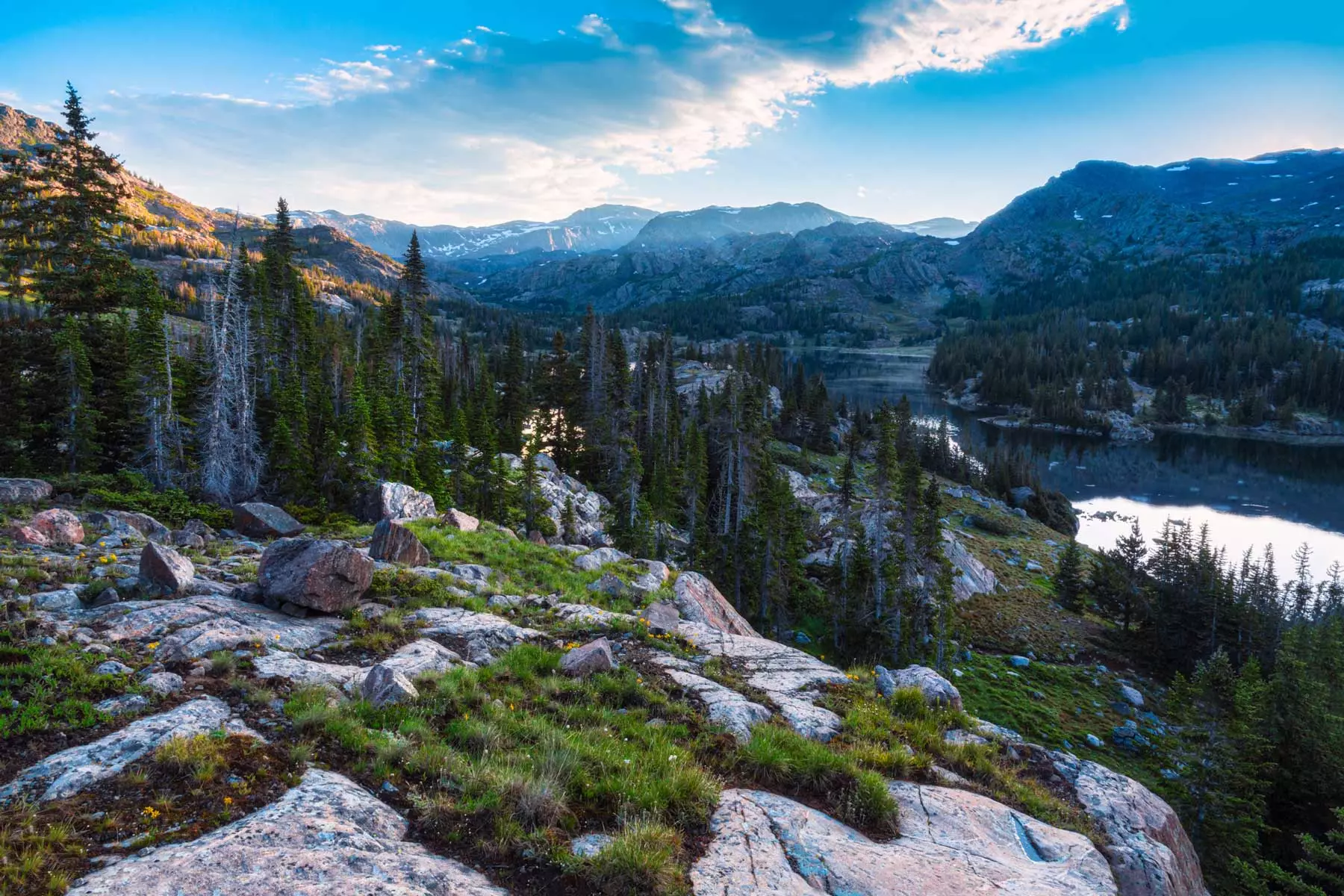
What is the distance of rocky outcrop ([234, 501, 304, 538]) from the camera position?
23469 millimetres

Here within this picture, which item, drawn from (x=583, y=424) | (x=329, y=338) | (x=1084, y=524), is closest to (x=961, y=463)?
(x=1084, y=524)

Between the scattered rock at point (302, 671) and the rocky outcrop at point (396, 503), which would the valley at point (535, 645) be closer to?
the scattered rock at point (302, 671)

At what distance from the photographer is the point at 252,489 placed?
1227 inches

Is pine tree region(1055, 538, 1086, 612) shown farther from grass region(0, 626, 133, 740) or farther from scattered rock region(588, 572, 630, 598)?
grass region(0, 626, 133, 740)

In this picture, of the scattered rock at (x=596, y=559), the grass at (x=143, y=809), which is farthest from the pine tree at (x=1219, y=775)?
the grass at (x=143, y=809)

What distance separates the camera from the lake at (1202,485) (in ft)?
249

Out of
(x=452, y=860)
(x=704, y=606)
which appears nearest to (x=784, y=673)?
(x=704, y=606)

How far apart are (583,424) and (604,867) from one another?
57.6m

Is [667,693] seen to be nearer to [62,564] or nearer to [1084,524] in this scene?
[62,564]

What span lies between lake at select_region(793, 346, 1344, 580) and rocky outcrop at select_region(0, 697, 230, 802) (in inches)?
3073

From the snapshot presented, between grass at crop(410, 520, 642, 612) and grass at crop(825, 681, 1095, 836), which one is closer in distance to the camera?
grass at crop(825, 681, 1095, 836)

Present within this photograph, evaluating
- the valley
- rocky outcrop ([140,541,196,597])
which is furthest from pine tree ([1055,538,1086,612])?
rocky outcrop ([140,541,196,597])

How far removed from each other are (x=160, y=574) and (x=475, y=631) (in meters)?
6.95

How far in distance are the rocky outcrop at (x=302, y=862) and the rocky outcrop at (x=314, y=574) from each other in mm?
7667
